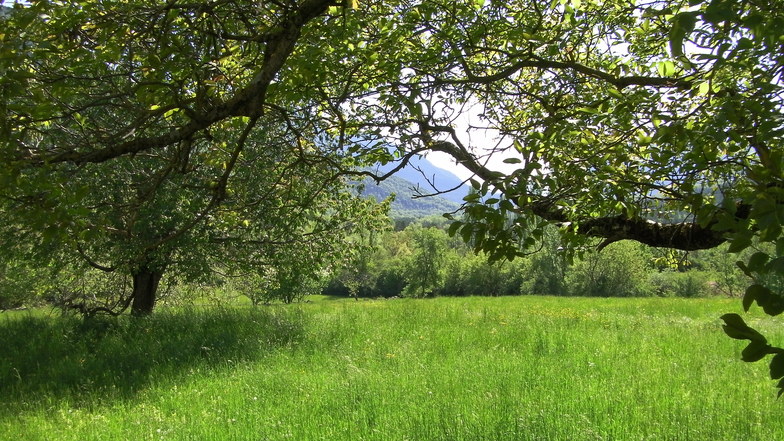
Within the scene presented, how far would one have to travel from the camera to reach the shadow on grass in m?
7.64

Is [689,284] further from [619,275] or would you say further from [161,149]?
[161,149]

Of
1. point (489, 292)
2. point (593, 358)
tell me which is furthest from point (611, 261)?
point (593, 358)

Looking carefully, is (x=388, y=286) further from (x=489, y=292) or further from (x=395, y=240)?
(x=395, y=240)

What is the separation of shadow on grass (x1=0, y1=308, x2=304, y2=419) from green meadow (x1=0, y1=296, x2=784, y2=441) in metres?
0.04

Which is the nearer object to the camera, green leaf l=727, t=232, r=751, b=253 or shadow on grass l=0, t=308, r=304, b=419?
green leaf l=727, t=232, r=751, b=253

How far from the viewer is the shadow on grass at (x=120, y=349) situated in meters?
7.64

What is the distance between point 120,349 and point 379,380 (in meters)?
5.72

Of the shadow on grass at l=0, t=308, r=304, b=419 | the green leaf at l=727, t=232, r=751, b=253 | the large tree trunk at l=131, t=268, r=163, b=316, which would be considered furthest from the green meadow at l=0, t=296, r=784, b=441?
the green leaf at l=727, t=232, r=751, b=253

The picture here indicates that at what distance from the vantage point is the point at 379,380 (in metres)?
7.02

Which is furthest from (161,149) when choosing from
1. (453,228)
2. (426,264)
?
(426,264)

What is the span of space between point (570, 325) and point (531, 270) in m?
58.3

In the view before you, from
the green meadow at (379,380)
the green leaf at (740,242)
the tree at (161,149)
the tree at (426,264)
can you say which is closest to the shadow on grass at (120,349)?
the green meadow at (379,380)

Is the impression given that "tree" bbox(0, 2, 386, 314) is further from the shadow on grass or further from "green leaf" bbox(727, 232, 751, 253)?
"green leaf" bbox(727, 232, 751, 253)

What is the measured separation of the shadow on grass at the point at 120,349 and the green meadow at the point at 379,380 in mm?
43
